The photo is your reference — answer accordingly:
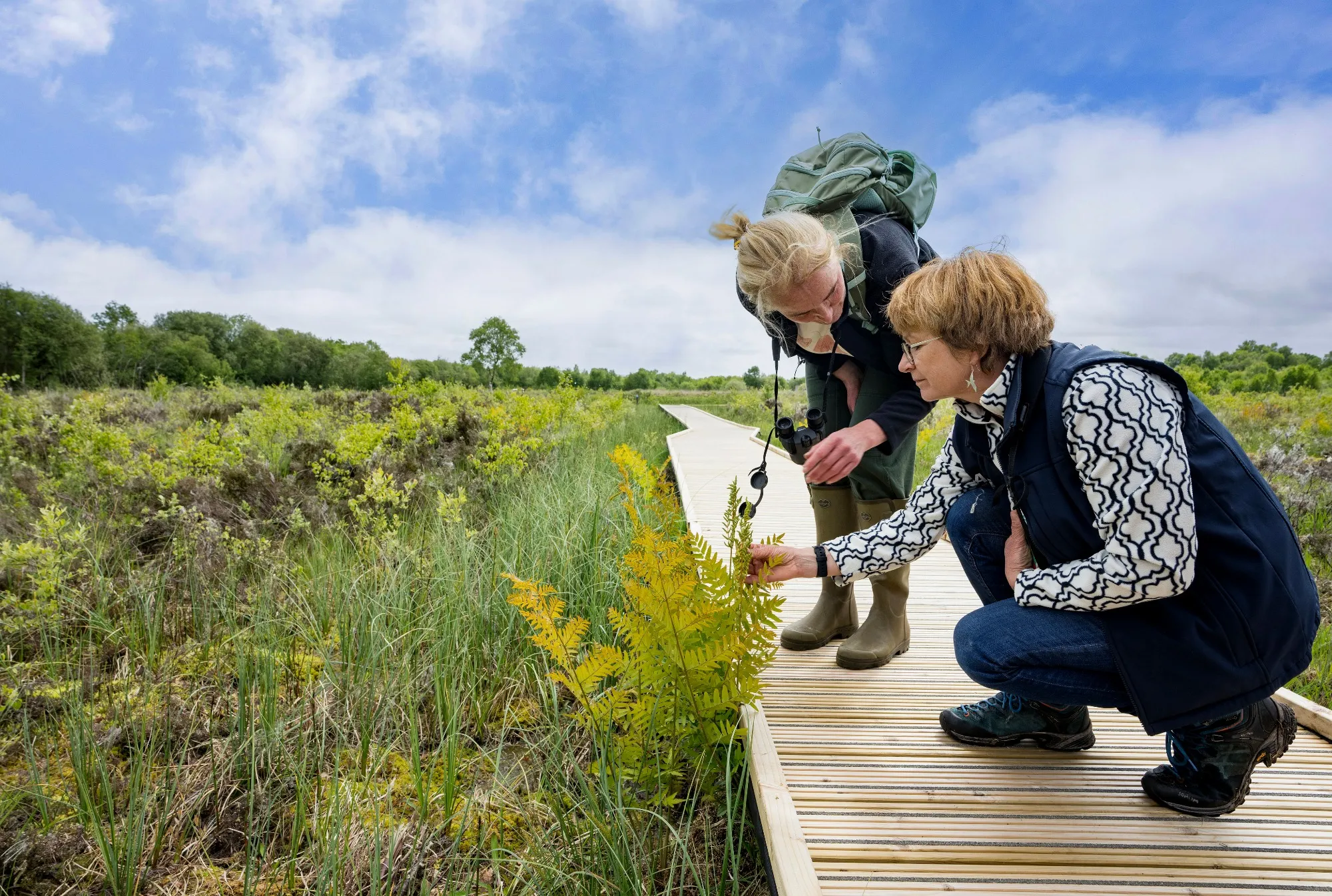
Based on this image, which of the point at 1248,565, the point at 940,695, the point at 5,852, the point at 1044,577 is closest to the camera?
the point at 1248,565

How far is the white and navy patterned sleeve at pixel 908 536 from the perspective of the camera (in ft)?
6.23

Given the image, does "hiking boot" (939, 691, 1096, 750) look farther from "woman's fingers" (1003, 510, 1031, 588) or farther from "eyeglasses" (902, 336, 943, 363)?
"eyeglasses" (902, 336, 943, 363)

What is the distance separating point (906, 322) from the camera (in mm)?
1577

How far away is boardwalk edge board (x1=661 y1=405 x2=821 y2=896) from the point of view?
125 centimetres

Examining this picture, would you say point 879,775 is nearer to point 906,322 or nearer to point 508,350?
point 906,322

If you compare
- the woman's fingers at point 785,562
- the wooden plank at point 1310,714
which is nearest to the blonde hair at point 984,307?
the woman's fingers at point 785,562

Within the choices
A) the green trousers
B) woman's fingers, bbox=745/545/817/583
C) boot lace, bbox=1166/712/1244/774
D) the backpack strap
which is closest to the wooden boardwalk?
boot lace, bbox=1166/712/1244/774

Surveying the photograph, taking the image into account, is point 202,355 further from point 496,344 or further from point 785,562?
point 785,562

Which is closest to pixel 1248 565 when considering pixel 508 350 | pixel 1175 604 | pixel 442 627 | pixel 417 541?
pixel 1175 604

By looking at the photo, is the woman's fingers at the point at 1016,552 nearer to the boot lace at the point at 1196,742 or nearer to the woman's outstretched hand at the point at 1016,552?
the woman's outstretched hand at the point at 1016,552

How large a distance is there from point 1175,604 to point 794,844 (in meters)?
0.90

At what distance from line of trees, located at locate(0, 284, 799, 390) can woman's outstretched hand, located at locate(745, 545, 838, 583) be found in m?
4.95

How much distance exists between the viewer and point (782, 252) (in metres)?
1.96

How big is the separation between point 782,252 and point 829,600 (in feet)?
4.32
